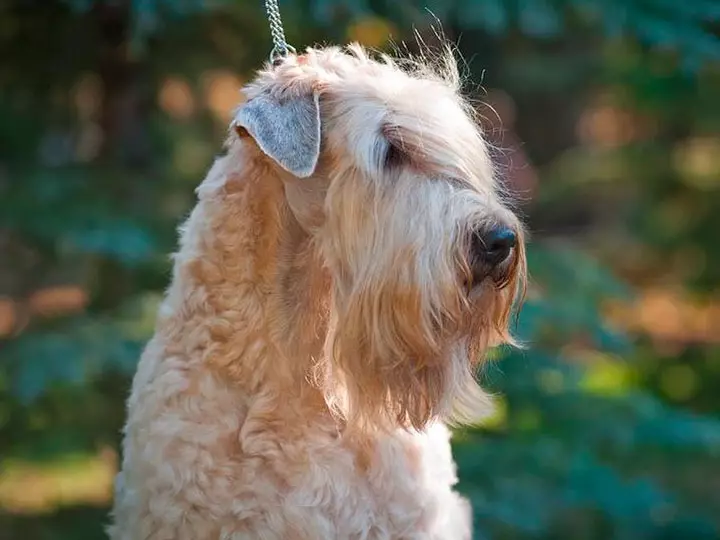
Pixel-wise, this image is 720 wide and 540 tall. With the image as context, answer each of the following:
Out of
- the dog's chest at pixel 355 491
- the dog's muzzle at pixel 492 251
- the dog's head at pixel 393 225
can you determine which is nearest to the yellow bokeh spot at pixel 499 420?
the dog's chest at pixel 355 491

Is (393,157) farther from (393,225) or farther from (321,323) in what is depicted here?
(321,323)

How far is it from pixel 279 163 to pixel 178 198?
7.29 feet

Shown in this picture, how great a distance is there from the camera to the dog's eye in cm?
279

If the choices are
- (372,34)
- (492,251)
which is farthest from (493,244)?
(372,34)

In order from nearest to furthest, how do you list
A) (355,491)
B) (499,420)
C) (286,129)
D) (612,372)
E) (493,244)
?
(493,244) → (286,129) → (355,491) → (499,420) → (612,372)

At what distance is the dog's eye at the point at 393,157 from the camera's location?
2.79m

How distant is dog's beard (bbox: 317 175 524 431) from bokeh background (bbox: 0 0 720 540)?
2.73ft

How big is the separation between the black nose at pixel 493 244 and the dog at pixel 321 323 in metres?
0.04

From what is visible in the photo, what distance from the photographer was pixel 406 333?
281 centimetres

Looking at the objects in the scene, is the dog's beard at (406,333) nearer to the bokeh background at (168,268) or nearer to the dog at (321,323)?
the dog at (321,323)

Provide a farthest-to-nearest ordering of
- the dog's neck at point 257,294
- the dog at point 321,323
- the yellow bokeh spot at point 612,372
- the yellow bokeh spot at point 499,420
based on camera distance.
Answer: the yellow bokeh spot at point 612,372
the yellow bokeh spot at point 499,420
the dog's neck at point 257,294
the dog at point 321,323

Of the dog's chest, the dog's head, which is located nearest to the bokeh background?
the dog's head

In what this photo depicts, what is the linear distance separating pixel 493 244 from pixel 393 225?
261 millimetres

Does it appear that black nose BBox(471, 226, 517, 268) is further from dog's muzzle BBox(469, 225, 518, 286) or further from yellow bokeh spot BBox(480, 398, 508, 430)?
yellow bokeh spot BBox(480, 398, 508, 430)
